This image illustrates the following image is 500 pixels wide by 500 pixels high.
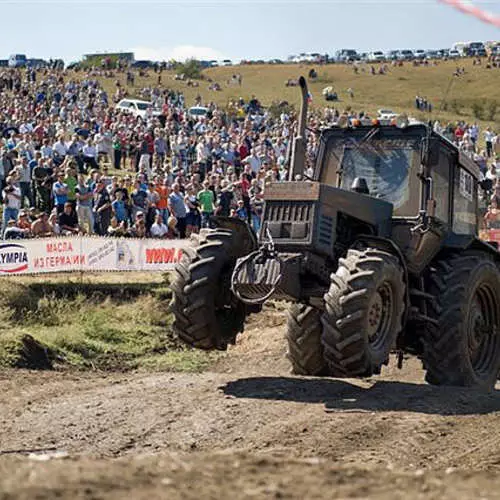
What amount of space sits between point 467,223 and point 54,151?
48.6ft

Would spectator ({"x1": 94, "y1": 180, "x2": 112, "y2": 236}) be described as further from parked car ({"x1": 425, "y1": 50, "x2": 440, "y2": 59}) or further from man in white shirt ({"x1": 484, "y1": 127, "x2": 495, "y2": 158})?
parked car ({"x1": 425, "y1": 50, "x2": 440, "y2": 59})

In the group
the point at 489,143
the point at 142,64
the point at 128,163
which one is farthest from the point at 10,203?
the point at 142,64

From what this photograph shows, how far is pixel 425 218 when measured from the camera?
12.5m

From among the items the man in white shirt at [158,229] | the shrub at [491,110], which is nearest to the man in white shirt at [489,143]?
the shrub at [491,110]

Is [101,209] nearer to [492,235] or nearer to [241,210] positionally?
[241,210]

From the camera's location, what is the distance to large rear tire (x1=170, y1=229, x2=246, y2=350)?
467 inches

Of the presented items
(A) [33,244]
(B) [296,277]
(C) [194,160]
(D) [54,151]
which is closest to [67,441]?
(B) [296,277]

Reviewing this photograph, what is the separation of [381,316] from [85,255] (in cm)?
844

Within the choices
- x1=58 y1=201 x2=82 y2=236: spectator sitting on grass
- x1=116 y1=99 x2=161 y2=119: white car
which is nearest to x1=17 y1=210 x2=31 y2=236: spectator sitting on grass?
x1=58 y1=201 x2=82 y2=236: spectator sitting on grass

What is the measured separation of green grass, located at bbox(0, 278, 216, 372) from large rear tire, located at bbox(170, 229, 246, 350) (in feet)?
7.31

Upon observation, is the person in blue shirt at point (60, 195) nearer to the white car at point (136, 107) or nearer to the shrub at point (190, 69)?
the white car at point (136, 107)

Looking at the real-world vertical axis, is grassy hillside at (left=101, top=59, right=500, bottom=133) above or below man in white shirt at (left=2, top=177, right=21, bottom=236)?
above

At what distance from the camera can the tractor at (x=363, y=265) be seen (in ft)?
37.3

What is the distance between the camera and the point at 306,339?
1291cm
